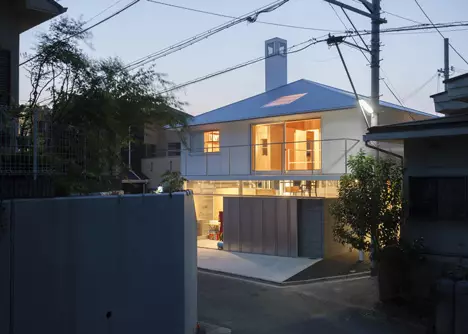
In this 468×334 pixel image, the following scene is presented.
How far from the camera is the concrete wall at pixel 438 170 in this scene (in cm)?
994

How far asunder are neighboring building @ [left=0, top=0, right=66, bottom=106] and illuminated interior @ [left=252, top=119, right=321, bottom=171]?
9960 millimetres

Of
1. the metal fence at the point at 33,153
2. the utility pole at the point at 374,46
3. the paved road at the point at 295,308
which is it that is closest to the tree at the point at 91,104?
the metal fence at the point at 33,153

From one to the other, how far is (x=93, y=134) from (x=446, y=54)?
66.0 feet

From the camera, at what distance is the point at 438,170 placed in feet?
33.7

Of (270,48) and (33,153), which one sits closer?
(33,153)

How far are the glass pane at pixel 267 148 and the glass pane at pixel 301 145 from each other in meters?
0.43

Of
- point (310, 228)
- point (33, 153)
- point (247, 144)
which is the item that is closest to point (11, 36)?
point (33, 153)

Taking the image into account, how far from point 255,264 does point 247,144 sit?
17.0 ft

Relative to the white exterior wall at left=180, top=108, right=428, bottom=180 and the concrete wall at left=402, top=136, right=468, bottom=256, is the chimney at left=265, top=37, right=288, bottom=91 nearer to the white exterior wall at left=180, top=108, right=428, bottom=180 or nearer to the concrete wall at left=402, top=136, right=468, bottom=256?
the white exterior wall at left=180, top=108, right=428, bottom=180

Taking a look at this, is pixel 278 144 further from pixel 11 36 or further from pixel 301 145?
pixel 11 36

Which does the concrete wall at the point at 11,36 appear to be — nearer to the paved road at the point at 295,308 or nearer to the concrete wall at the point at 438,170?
the paved road at the point at 295,308

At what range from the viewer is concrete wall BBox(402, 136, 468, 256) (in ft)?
32.6

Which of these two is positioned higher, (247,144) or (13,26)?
(13,26)

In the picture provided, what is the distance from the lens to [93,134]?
733 centimetres
